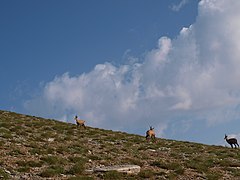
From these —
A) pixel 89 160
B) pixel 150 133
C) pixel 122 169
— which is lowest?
pixel 122 169

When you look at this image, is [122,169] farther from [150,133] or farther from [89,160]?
[150,133]

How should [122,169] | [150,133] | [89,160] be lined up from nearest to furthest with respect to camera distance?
[122,169] < [89,160] < [150,133]

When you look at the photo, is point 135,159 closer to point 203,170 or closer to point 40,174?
point 203,170

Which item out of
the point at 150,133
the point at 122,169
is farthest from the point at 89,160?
the point at 150,133

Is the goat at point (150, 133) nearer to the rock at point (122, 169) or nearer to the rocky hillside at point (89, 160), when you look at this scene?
the rocky hillside at point (89, 160)

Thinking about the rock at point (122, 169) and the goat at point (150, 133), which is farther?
the goat at point (150, 133)

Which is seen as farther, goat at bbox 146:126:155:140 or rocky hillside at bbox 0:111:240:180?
goat at bbox 146:126:155:140

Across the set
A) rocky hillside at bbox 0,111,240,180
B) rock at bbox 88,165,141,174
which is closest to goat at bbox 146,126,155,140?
rocky hillside at bbox 0,111,240,180

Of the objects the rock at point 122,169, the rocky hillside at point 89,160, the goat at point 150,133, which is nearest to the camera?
the rocky hillside at point 89,160

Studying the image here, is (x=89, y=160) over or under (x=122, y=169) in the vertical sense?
over

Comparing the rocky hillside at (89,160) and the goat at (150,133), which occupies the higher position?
the goat at (150,133)

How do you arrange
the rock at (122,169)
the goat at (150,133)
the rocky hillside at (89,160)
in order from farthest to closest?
the goat at (150,133)
the rock at (122,169)
the rocky hillside at (89,160)

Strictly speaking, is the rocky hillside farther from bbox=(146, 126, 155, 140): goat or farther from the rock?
bbox=(146, 126, 155, 140): goat

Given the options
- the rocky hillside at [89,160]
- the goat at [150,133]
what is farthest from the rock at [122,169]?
the goat at [150,133]
